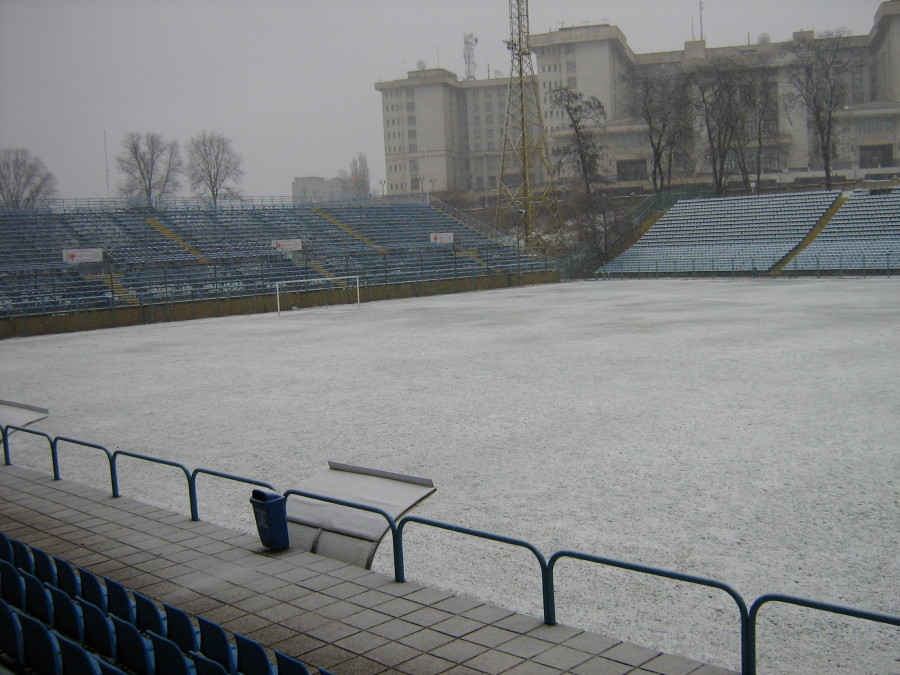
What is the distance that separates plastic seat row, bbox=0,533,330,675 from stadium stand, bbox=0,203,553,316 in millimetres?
31047

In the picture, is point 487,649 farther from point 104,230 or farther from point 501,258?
point 501,258

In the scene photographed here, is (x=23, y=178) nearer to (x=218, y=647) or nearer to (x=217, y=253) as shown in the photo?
(x=217, y=253)

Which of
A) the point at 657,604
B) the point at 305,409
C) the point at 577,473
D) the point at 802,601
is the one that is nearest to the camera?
the point at 802,601

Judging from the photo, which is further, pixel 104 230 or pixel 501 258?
pixel 501 258

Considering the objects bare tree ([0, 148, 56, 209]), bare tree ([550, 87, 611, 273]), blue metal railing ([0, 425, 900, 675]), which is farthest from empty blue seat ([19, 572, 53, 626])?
bare tree ([0, 148, 56, 209])

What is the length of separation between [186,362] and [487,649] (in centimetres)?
1818

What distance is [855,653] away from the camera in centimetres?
569

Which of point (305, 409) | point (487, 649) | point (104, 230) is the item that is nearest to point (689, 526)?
point (487, 649)

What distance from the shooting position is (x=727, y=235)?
5719 centimetres

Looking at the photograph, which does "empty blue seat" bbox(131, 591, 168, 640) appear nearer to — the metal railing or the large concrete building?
the metal railing

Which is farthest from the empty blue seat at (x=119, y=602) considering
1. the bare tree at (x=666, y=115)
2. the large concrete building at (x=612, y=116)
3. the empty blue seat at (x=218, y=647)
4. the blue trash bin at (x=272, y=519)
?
the large concrete building at (x=612, y=116)

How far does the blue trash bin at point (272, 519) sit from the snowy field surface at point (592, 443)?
3.15 ft

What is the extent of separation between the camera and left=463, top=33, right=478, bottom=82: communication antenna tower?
155 metres

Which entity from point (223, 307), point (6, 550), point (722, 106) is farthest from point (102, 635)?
point (722, 106)
